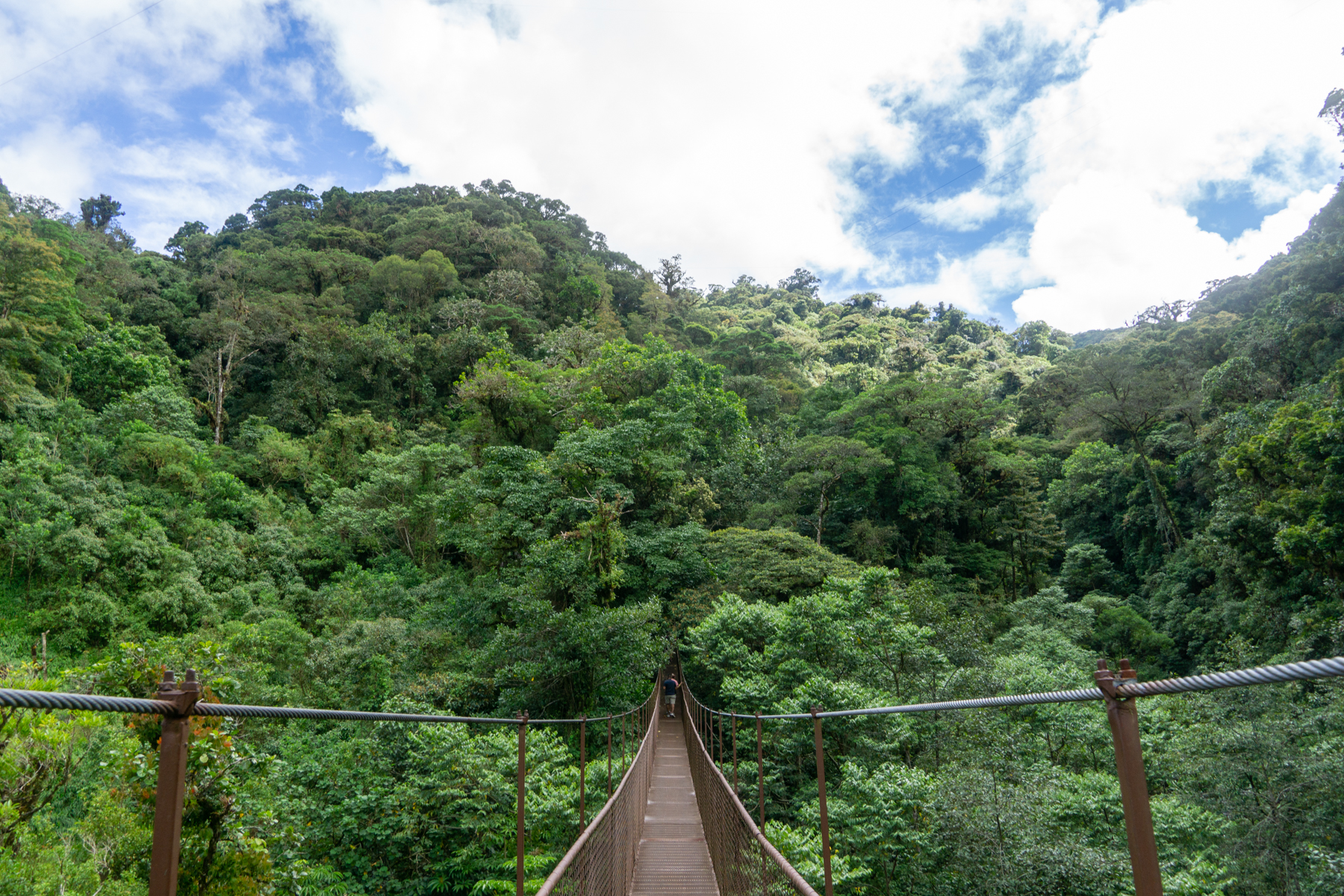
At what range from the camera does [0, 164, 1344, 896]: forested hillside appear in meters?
6.25

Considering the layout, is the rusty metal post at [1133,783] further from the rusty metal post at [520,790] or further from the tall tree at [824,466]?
the tall tree at [824,466]

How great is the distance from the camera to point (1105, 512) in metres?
19.6

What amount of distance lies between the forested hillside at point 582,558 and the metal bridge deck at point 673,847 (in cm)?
94

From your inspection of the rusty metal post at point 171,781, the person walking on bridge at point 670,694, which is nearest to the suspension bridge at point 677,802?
the rusty metal post at point 171,781

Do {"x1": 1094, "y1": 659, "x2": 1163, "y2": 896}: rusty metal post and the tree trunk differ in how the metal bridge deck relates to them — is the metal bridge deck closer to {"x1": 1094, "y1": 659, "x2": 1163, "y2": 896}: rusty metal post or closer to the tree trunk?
{"x1": 1094, "y1": 659, "x2": 1163, "y2": 896}: rusty metal post

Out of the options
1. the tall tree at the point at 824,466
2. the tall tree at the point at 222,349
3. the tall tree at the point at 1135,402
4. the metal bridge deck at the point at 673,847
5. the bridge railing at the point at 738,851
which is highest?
the tall tree at the point at 222,349

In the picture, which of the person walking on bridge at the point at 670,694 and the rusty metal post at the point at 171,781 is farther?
the person walking on bridge at the point at 670,694

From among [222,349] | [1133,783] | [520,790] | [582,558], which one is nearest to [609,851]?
[520,790]

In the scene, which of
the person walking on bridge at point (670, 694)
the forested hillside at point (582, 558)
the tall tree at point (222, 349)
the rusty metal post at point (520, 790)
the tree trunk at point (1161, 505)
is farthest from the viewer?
the tall tree at point (222, 349)

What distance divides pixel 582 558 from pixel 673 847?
6.66 m

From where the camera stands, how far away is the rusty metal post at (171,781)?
2.63ft

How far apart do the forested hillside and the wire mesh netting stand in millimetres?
2119

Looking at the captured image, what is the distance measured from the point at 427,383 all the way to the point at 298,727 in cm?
1253

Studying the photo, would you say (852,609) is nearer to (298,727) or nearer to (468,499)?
(468,499)
